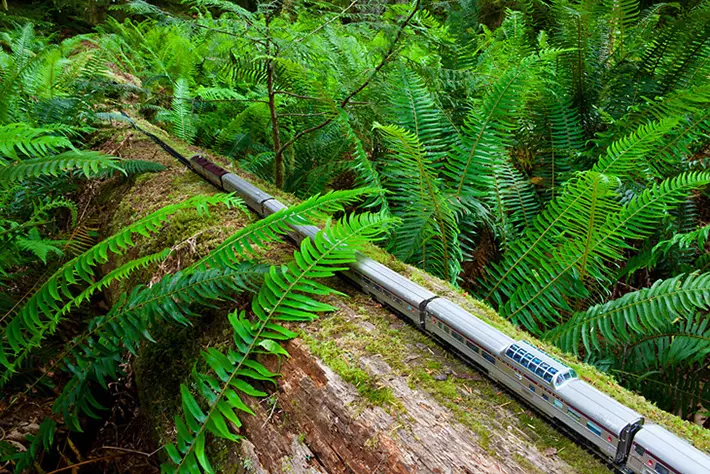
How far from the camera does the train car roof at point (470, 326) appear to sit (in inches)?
53.2

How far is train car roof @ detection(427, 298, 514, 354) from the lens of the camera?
135cm

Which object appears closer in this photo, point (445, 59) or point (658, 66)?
point (658, 66)

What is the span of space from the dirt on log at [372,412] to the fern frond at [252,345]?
0.25 ft

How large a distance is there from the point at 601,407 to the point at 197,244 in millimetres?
1872

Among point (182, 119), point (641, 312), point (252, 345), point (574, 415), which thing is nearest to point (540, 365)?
point (574, 415)

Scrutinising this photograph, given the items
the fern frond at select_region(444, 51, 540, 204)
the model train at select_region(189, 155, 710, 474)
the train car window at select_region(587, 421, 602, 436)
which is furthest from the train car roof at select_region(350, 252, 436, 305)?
the fern frond at select_region(444, 51, 540, 204)

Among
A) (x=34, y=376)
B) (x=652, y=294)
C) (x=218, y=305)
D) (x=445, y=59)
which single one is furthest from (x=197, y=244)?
(x=445, y=59)

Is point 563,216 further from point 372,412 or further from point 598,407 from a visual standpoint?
point 372,412

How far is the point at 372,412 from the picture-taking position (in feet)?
4.24

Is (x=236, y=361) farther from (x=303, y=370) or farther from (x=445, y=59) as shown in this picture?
(x=445, y=59)

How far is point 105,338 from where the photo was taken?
1719mm

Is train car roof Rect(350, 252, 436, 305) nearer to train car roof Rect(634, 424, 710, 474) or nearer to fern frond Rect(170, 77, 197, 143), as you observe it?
train car roof Rect(634, 424, 710, 474)

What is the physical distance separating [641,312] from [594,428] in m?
1.22

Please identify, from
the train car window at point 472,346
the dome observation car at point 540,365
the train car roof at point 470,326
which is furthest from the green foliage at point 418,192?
the dome observation car at point 540,365
